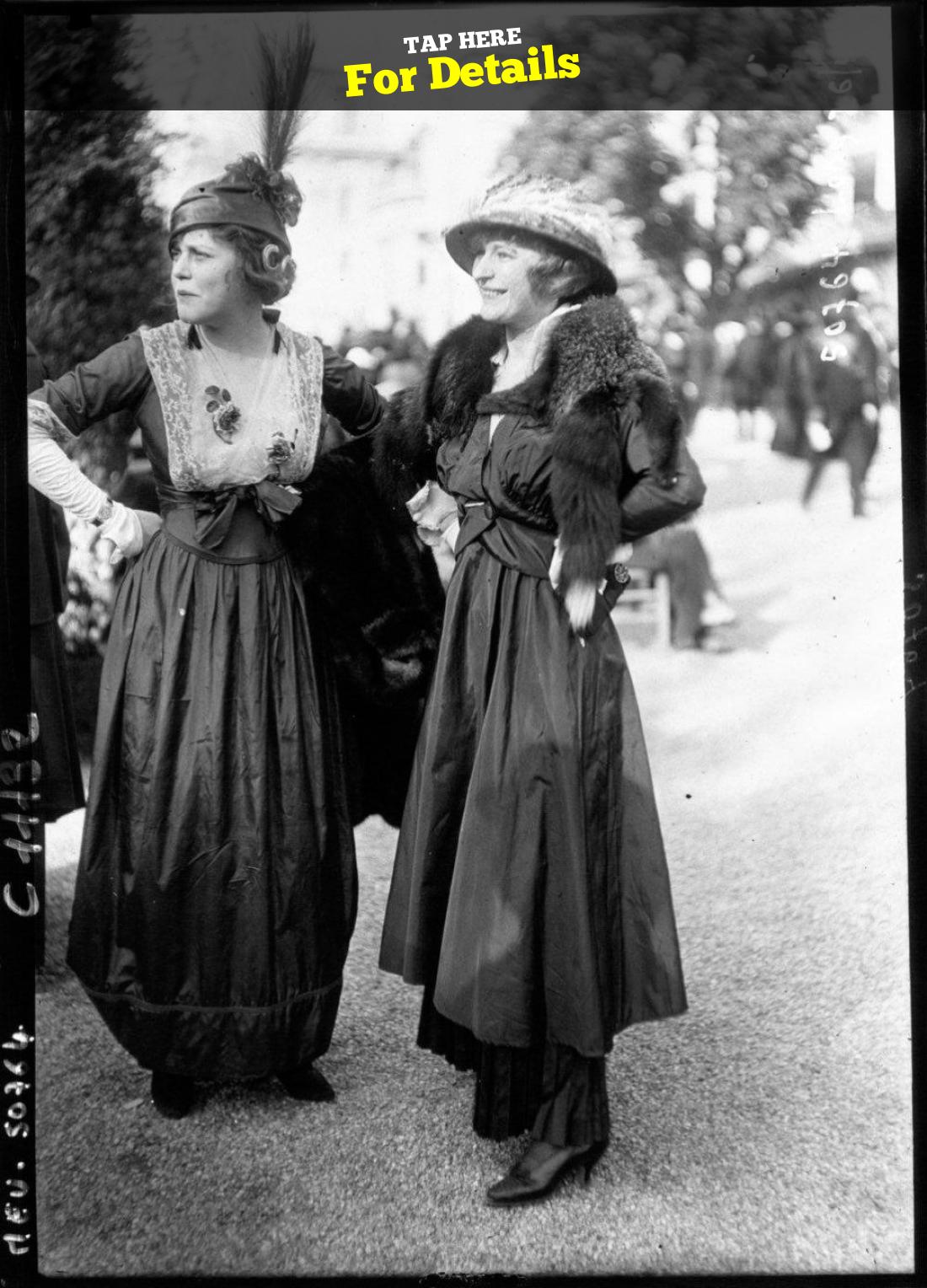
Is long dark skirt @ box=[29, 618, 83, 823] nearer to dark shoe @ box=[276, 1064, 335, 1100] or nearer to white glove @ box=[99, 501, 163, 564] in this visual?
white glove @ box=[99, 501, 163, 564]

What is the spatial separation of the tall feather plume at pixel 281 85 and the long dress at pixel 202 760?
52cm

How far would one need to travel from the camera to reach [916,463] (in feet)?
10.9

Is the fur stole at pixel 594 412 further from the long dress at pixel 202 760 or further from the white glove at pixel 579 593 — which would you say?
the long dress at pixel 202 760

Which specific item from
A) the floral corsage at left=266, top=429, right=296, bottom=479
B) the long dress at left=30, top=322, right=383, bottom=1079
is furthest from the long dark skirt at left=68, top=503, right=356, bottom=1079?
the floral corsage at left=266, top=429, right=296, bottom=479

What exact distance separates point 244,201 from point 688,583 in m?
1.51

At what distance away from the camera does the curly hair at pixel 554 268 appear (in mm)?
3098

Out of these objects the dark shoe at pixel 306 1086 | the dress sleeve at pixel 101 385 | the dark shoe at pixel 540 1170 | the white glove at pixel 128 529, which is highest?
the dress sleeve at pixel 101 385

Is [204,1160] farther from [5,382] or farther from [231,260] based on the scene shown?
[231,260]

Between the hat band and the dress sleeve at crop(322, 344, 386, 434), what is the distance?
1.12 feet

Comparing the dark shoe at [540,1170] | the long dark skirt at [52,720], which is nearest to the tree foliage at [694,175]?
the long dark skirt at [52,720]

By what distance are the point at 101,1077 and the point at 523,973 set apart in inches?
47.4

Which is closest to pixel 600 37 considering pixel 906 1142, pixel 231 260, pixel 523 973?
pixel 231 260

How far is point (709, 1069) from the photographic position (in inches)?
133

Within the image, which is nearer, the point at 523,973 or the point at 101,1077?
the point at 523,973
